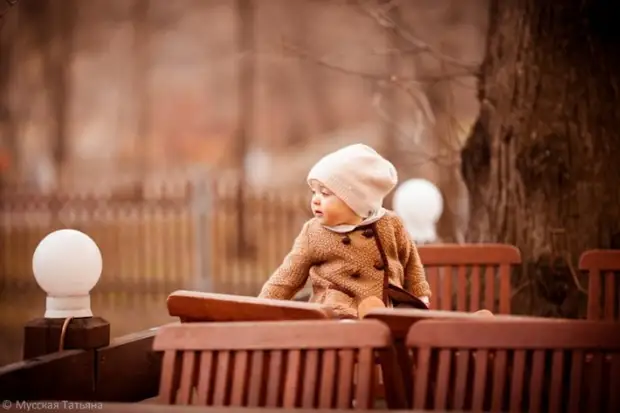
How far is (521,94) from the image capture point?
3076 millimetres

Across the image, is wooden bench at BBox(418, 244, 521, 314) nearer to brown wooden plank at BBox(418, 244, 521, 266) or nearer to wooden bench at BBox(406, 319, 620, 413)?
brown wooden plank at BBox(418, 244, 521, 266)

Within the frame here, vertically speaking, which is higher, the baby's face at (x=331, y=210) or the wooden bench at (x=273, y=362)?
the baby's face at (x=331, y=210)

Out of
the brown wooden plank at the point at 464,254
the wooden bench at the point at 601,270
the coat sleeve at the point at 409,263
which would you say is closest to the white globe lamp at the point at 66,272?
the coat sleeve at the point at 409,263

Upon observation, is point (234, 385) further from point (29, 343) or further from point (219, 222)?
point (219, 222)

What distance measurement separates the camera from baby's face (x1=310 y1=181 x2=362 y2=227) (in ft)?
6.56

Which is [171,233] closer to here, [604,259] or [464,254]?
[464,254]

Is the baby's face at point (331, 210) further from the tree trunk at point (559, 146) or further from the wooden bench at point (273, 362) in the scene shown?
the tree trunk at point (559, 146)

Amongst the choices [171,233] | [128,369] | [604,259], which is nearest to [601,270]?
[604,259]

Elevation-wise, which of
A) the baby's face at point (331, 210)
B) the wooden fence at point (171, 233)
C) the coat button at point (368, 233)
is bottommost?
the wooden fence at point (171, 233)

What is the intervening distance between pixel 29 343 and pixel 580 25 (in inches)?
82.3

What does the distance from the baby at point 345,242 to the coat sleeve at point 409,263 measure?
45 millimetres

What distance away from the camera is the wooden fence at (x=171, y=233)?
700cm

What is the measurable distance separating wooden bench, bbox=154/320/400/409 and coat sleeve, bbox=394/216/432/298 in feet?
2.49

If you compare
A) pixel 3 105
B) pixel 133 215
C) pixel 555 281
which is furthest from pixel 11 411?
pixel 3 105
